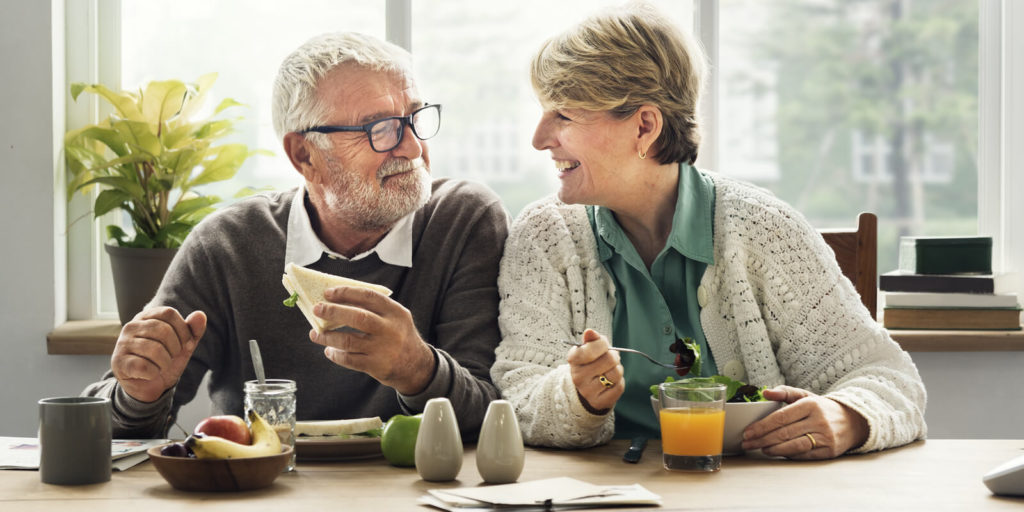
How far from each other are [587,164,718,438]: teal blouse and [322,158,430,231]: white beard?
1.26 ft

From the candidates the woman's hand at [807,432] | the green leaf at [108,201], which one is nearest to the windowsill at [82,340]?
the green leaf at [108,201]

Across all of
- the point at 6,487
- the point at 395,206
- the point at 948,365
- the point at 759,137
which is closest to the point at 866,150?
the point at 759,137

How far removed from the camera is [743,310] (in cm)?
189

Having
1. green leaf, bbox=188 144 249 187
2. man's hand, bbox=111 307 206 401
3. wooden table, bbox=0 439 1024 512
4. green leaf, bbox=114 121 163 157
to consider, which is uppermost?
green leaf, bbox=114 121 163 157

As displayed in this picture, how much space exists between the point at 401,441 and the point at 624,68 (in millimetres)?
853

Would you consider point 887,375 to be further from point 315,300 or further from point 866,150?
point 866,150

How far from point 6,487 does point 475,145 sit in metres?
1.87

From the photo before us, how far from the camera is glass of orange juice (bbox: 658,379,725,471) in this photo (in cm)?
149

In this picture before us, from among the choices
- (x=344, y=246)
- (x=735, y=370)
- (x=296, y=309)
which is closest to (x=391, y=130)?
(x=344, y=246)

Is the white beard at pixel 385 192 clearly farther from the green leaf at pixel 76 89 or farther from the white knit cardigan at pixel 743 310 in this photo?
the green leaf at pixel 76 89

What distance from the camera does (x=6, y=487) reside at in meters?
1.40

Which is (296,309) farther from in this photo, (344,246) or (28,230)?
(28,230)

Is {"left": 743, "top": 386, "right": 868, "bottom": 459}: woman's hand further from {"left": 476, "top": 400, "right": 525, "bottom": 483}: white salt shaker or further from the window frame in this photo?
the window frame

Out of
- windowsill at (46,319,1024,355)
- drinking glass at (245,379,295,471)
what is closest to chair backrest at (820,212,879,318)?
windowsill at (46,319,1024,355)
